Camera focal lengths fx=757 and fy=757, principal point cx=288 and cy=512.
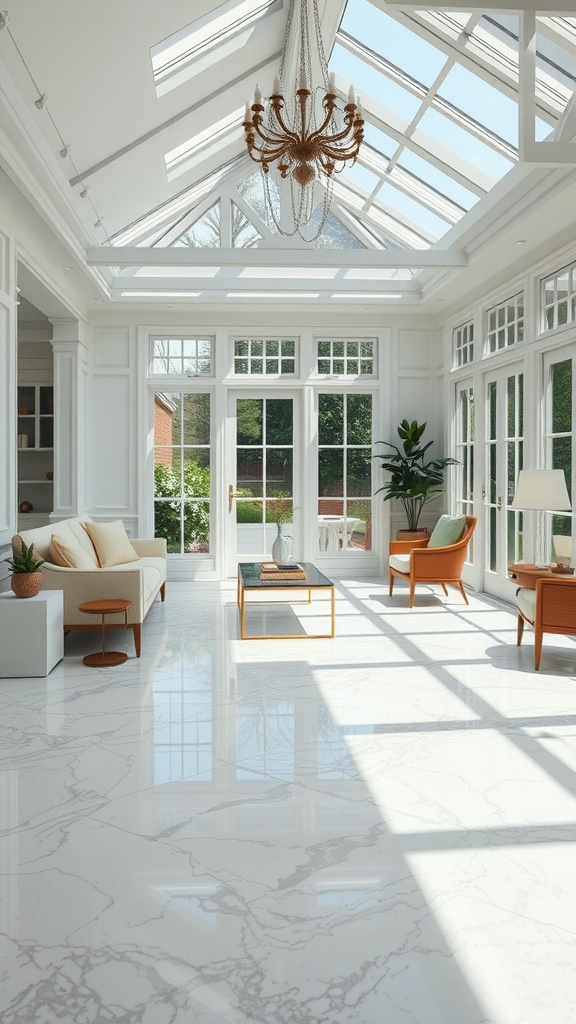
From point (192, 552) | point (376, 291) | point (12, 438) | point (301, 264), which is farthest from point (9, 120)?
point (192, 552)

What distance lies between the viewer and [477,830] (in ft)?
8.17

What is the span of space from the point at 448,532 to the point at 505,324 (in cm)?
191

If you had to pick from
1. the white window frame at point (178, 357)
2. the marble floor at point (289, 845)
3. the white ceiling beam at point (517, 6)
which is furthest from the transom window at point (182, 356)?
the white ceiling beam at point (517, 6)

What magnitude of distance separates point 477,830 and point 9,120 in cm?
387

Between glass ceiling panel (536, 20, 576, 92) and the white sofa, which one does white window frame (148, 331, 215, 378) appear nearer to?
the white sofa

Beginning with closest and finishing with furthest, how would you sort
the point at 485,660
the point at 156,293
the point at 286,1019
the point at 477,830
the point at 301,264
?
the point at 286,1019, the point at 477,830, the point at 485,660, the point at 301,264, the point at 156,293

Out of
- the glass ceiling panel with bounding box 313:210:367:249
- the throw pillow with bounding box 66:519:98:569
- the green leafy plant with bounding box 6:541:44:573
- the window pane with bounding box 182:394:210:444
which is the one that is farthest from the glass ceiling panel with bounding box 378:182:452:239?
the green leafy plant with bounding box 6:541:44:573

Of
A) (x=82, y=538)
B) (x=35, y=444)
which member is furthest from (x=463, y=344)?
(x=35, y=444)

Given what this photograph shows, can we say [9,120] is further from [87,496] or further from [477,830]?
[87,496]

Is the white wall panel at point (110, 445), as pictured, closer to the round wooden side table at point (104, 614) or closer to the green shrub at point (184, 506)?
the green shrub at point (184, 506)

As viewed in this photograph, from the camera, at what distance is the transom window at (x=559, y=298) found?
17.9 ft

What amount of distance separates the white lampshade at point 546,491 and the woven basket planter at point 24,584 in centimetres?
310

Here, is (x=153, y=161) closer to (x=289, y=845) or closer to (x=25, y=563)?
(x=25, y=563)

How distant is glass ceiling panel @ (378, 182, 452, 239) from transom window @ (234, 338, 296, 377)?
75.7 inches
